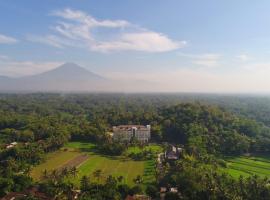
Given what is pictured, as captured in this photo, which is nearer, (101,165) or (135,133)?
(101,165)

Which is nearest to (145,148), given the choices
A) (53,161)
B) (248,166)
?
(53,161)

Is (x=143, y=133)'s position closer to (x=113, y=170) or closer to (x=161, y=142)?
(x=161, y=142)

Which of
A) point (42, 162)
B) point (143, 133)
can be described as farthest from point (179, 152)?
point (42, 162)

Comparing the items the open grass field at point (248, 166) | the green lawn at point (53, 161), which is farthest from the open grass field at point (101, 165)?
the open grass field at point (248, 166)

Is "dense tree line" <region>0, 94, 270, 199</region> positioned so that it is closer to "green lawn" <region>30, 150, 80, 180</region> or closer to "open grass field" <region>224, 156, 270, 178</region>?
"green lawn" <region>30, 150, 80, 180</region>

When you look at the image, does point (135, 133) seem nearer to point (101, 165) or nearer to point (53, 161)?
point (101, 165)

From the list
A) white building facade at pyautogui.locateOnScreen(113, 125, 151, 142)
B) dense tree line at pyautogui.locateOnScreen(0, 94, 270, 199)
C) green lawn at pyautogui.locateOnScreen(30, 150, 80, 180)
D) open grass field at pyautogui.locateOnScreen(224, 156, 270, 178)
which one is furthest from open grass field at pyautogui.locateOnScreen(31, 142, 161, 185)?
open grass field at pyautogui.locateOnScreen(224, 156, 270, 178)

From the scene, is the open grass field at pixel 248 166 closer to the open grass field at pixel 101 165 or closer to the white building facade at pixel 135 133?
the open grass field at pixel 101 165
